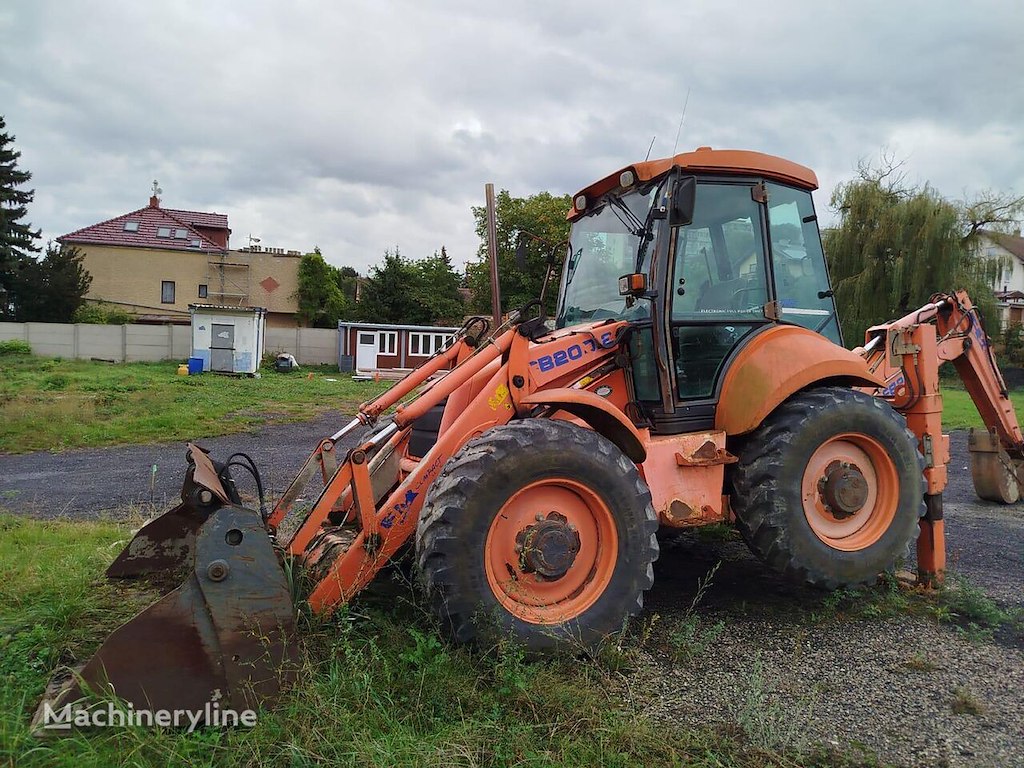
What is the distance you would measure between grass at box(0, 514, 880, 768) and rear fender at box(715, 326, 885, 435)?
68.1 inches

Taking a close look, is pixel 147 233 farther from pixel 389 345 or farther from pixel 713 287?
pixel 713 287

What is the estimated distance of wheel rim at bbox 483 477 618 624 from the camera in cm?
350

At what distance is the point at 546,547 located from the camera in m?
3.50

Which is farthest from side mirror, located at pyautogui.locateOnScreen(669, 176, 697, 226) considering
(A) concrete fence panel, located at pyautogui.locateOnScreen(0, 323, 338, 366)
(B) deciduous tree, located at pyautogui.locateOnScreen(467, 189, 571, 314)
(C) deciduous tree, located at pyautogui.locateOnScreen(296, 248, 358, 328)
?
(C) deciduous tree, located at pyautogui.locateOnScreen(296, 248, 358, 328)

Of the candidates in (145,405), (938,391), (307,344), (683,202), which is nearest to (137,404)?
(145,405)

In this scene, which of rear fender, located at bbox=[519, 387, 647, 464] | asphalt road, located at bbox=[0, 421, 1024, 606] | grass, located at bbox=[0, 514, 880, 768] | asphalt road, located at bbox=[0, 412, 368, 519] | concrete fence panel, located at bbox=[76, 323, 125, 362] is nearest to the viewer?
grass, located at bbox=[0, 514, 880, 768]

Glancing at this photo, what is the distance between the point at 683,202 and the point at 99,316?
3763 cm

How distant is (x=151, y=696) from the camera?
277 cm

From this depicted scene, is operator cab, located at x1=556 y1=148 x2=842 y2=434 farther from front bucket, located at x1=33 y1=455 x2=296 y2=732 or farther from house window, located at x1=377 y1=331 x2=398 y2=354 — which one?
house window, located at x1=377 y1=331 x2=398 y2=354

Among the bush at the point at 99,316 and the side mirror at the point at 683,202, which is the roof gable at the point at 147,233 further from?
the side mirror at the point at 683,202

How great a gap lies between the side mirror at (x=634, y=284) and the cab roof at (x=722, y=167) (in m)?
0.65

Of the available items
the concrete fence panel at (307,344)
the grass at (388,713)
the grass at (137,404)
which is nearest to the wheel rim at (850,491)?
the grass at (388,713)

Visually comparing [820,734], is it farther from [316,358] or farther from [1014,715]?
[316,358]

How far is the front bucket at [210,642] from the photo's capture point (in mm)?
2754
